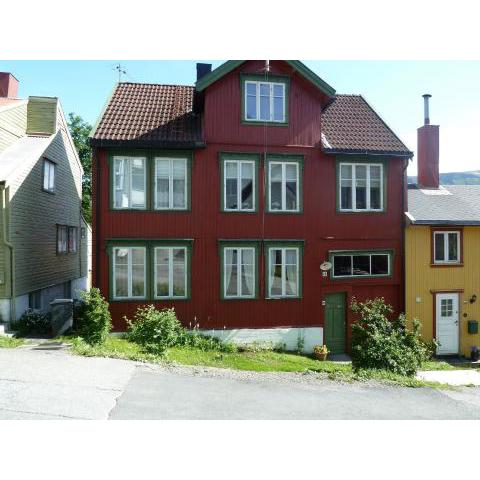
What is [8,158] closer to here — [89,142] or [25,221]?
[25,221]

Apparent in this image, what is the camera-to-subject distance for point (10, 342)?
11305 millimetres

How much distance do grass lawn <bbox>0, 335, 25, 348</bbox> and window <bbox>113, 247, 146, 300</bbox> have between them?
3.28 metres

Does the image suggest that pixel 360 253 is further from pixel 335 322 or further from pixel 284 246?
pixel 284 246

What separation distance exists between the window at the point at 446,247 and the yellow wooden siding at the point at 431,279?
0.28 metres

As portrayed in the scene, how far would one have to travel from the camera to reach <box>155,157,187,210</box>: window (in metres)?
14.3

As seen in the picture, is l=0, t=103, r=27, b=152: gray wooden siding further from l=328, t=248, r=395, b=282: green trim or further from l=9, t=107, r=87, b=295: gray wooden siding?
l=328, t=248, r=395, b=282: green trim

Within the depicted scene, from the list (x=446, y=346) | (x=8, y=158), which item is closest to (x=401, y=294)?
(x=446, y=346)

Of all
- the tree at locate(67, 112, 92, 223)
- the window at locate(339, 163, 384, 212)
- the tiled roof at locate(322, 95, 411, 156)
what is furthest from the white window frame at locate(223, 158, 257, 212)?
the tree at locate(67, 112, 92, 223)

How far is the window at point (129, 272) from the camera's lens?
14156 mm

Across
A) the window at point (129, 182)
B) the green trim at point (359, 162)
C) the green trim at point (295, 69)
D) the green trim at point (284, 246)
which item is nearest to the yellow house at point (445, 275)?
the green trim at point (359, 162)

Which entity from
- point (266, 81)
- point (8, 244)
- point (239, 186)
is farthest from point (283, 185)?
point (8, 244)

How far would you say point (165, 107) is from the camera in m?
15.9

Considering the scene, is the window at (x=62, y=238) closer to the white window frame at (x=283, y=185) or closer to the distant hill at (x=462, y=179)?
the white window frame at (x=283, y=185)

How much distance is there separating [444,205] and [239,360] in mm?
10804
